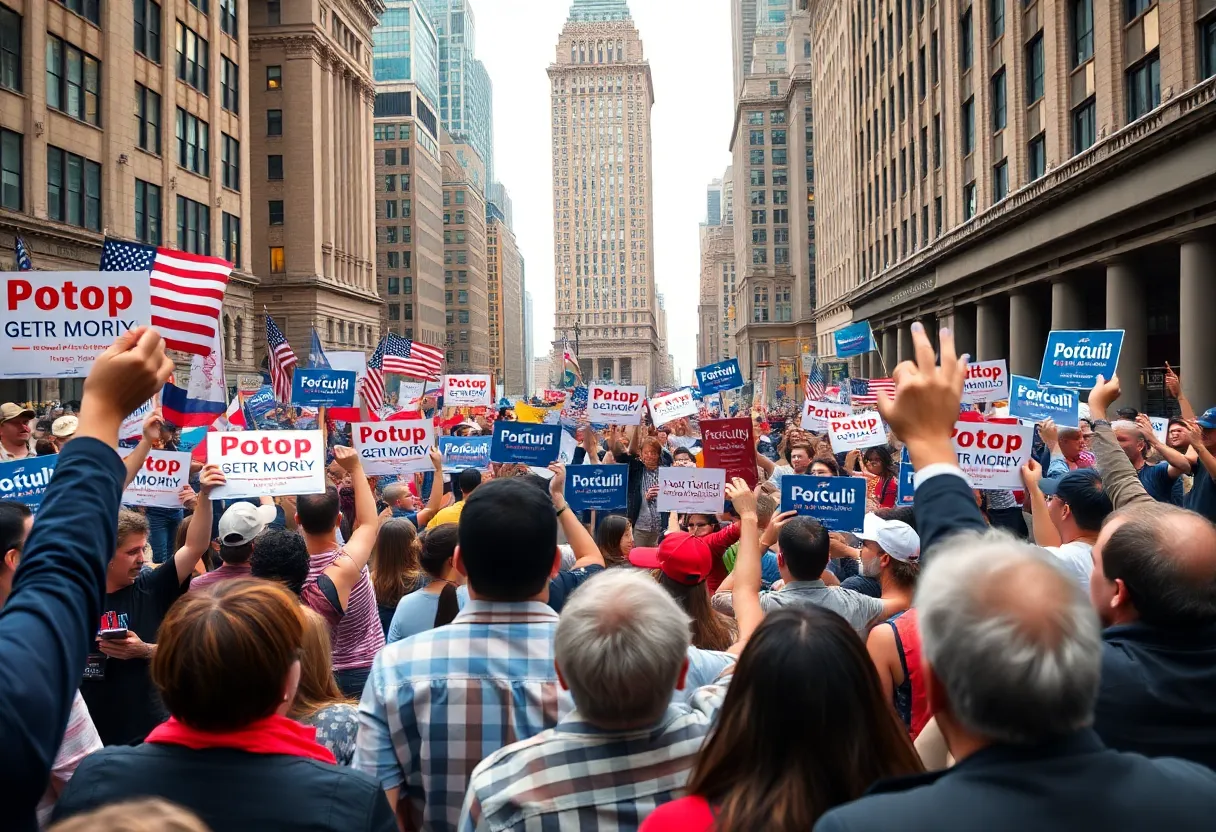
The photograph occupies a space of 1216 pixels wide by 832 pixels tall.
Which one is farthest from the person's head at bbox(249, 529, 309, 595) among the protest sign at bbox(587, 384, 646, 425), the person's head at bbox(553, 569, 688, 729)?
the protest sign at bbox(587, 384, 646, 425)

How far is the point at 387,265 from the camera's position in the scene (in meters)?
104

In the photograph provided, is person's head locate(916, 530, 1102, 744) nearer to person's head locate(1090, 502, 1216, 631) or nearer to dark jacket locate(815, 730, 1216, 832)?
dark jacket locate(815, 730, 1216, 832)

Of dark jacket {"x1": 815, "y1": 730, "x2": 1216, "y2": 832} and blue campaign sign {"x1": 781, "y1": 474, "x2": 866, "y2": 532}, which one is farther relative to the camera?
blue campaign sign {"x1": 781, "y1": 474, "x2": 866, "y2": 532}

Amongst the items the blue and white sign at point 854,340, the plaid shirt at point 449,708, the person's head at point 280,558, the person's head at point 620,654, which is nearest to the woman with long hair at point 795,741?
the person's head at point 620,654

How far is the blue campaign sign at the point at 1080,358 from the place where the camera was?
11.2 m

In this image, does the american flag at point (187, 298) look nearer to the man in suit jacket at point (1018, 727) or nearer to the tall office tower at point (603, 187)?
the man in suit jacket at point (1018, 727)

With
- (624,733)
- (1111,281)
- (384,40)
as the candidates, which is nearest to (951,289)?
(1111,281)

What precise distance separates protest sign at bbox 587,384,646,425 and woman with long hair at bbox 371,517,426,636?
7.55m

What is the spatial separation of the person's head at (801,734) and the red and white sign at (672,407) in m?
12.5

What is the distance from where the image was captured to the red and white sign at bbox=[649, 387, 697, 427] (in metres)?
15.0

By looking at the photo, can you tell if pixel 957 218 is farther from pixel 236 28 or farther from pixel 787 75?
pixel 787 75

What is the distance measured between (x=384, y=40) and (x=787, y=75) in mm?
66436

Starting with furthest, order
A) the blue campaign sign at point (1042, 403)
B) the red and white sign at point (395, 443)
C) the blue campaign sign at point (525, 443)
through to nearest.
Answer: the blue campaign sign at point (525, 443) → the red and white sign at point (395, 443) → the blue campaign sign at point (1042, 403)

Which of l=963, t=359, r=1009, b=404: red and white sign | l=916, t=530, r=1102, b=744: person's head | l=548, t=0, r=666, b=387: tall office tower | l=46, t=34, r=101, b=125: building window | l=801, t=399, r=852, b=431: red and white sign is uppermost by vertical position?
l=548, t=0, r=666, b=387: tall office tower
